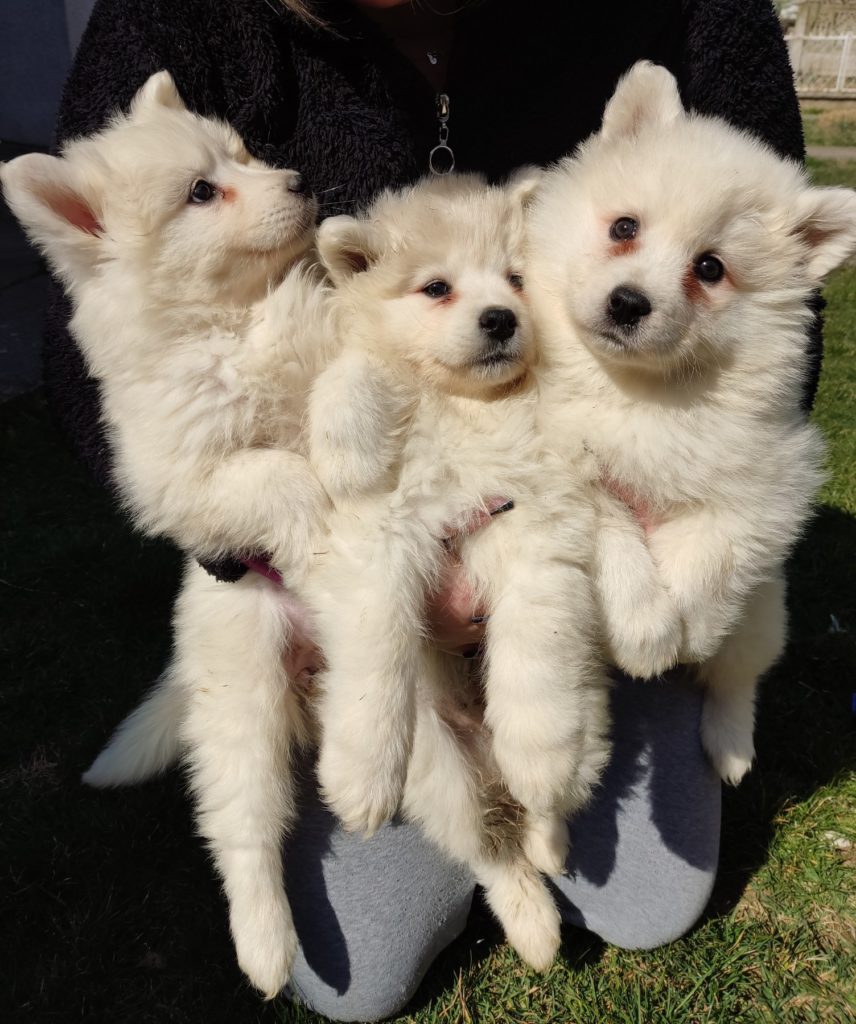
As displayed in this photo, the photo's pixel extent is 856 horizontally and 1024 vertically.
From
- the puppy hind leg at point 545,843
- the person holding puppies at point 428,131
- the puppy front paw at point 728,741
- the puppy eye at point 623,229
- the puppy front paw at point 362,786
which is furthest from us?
the puppy front paw at point 728,741

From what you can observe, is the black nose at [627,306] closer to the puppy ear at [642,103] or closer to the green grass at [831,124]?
the puppy ear at [642,103]

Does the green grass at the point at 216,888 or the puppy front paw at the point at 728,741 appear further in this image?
the puppy front paw at the point at 728,741

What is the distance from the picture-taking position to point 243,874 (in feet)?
7.05

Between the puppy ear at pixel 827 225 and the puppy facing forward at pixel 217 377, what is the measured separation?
1112 millimetres

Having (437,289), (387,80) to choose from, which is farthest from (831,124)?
(437,289)

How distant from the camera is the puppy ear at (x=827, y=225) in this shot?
1.96m

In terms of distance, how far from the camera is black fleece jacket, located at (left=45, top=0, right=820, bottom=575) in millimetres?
2322

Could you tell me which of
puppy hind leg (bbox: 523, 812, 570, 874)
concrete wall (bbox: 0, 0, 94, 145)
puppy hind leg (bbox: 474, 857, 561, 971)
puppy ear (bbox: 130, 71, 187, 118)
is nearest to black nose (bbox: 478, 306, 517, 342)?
puppy ear (bbox: 130, 71, 187, 118)

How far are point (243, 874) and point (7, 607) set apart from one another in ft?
6.99

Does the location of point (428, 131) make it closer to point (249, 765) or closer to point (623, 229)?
point (623, 229)

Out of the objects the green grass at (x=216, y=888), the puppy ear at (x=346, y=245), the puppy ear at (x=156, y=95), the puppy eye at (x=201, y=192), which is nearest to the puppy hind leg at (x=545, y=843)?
the green grass at (x=216, y=888)

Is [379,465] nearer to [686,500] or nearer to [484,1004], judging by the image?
[686,500]

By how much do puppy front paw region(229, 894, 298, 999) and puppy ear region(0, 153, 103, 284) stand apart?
1.56 meters

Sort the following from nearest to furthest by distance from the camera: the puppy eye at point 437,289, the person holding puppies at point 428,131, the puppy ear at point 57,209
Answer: the puppy ear at point 57,209 → the puppy eye at point 437,289 → the person holding puppies at point 428,131
